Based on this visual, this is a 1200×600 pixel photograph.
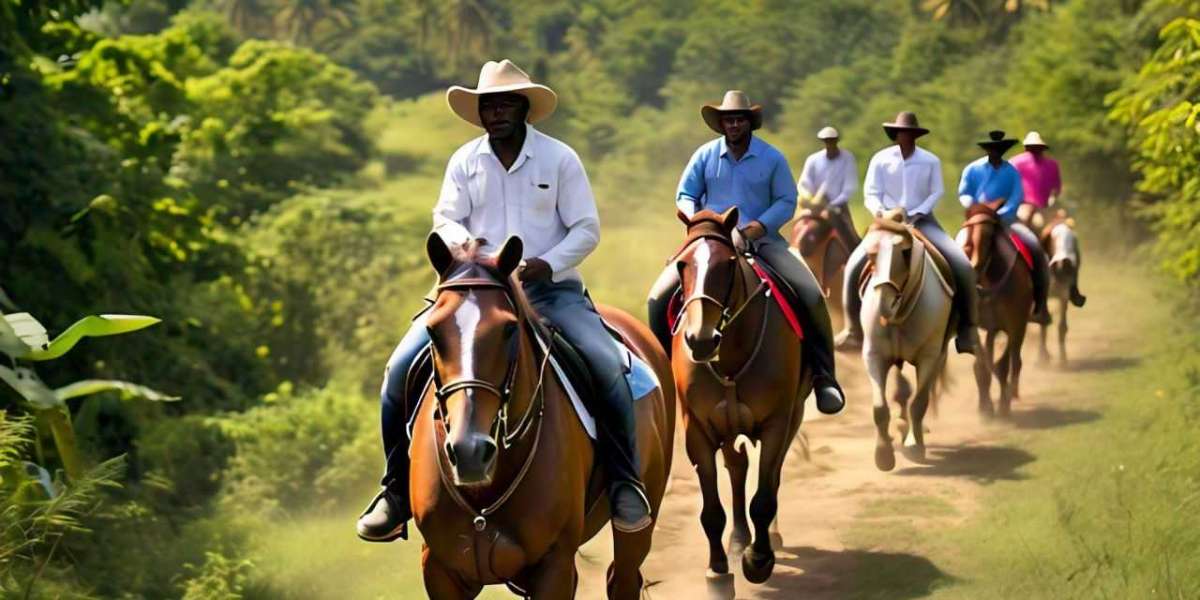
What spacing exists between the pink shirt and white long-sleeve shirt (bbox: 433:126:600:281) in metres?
→ 14.7

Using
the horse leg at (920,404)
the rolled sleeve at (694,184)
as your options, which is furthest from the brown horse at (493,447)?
the horse leg at (920,404)

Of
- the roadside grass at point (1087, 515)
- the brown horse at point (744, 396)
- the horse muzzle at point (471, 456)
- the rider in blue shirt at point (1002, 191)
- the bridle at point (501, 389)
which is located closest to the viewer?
the horse muzzle at point (471, 456)

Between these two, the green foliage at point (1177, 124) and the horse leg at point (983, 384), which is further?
the horse leg at point (983, 384)

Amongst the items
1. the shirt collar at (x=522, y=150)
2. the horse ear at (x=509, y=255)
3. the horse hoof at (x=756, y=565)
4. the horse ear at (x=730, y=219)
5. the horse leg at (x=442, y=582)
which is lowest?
the horse hoof at (x=756, y=565)

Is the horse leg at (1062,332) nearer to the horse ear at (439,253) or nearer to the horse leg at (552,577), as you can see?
the horse leg at (552,577)

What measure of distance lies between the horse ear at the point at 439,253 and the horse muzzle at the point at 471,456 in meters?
0.90

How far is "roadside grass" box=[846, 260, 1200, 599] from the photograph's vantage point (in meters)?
11.4

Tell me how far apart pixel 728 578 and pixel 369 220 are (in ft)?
70.3

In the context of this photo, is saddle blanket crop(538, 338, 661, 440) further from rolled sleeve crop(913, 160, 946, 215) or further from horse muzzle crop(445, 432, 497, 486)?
rolled sleeve crop(913, 160, 946, 215)

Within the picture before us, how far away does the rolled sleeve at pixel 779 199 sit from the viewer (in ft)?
40.2

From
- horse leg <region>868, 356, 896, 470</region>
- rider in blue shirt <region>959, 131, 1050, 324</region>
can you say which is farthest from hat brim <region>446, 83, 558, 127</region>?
rider in blue shirt <region>959, 131, 1050, 324</region>

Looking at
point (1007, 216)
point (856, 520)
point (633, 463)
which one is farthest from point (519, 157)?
point (1007, 216)

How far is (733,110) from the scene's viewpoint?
1251cm

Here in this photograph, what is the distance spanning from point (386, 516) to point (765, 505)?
163 inches
